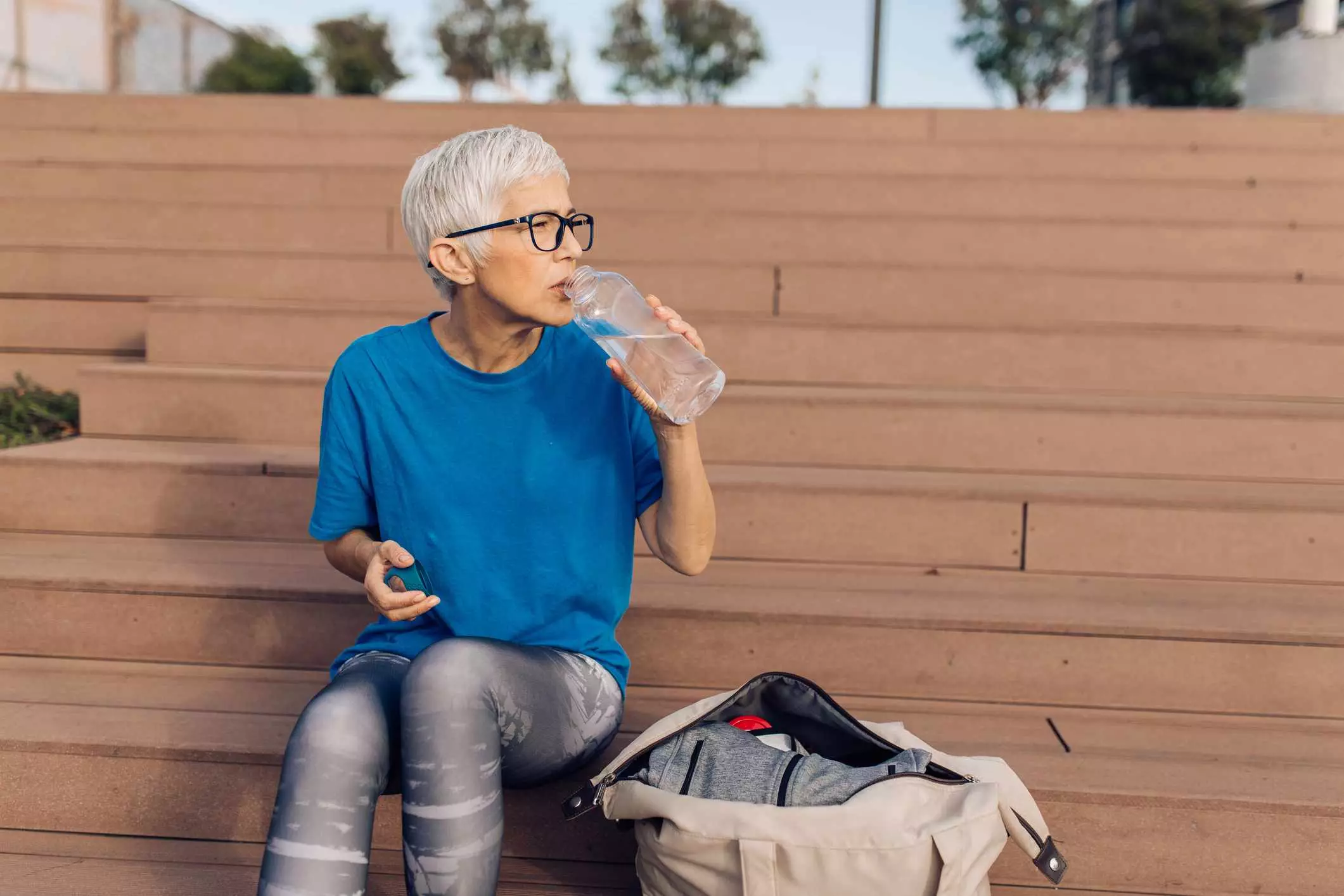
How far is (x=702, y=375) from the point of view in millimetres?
1820

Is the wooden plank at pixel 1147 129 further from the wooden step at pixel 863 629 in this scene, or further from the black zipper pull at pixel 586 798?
the black zipper pull at pixel 586 798

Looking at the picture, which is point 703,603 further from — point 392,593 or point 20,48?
point 20,48

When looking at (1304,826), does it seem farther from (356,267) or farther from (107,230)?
(107,230)

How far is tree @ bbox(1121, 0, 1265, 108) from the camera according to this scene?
21.2m

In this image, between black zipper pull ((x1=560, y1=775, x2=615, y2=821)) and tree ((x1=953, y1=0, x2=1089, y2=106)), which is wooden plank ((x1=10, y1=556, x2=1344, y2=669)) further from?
tree ((x1=953, y1=0, x2=1089, y2=106))

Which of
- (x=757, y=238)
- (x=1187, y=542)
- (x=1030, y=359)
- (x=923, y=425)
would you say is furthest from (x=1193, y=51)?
(x=1187, y=542)

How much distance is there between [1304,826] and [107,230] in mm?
4543

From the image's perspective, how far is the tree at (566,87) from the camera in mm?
25625

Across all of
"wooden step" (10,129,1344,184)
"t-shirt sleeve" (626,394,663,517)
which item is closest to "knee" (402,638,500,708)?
"t-shirt sleeve" (626,394,663,517)

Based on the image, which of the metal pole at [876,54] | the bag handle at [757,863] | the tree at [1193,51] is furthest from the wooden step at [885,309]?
the tree at [1193,51]

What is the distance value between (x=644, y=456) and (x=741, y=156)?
3694 mm

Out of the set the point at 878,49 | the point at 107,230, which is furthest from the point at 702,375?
the point at 878,49

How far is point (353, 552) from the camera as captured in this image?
1893 mm

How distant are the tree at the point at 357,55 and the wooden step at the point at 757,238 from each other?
20487 millimetres
